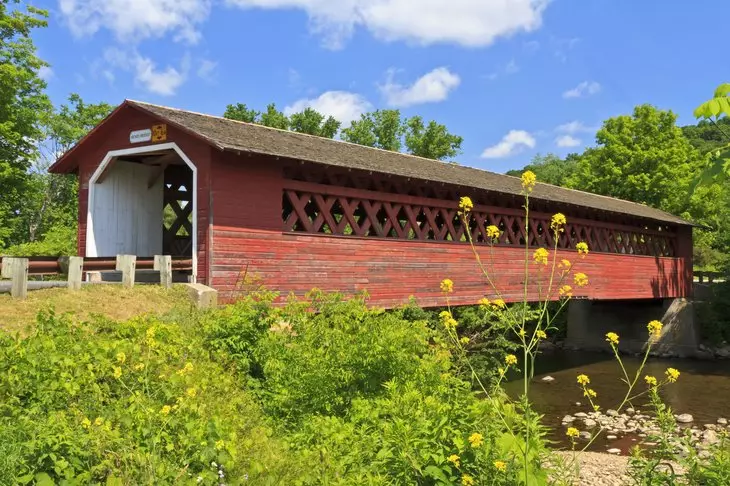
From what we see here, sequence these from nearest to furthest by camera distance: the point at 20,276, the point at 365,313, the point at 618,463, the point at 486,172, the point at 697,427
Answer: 1. the point at 365,313
2. the point at 20,276
3. the point at 618,463
4. the point at 697,427
5. the point at 486,172

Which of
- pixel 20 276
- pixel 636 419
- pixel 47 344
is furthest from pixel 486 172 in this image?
pixel 47 344

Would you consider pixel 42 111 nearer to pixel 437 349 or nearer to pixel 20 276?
pixel 20 276

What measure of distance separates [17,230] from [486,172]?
26790 millimetres

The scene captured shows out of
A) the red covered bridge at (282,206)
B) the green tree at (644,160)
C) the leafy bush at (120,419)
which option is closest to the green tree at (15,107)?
the red covered bridge at (282,206)

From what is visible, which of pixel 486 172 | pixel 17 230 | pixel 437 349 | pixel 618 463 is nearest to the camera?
pixel 437 349

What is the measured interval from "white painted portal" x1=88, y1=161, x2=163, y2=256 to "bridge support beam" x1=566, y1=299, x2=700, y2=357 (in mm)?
18052

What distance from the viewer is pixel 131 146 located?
1150cm

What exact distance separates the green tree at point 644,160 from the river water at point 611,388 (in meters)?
10.5

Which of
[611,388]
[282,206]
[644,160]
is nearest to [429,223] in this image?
[282,206]

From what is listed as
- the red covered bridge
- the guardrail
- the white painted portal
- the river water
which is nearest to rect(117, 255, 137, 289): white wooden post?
the guardrail

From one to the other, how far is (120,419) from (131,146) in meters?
8.90

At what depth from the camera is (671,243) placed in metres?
24.2

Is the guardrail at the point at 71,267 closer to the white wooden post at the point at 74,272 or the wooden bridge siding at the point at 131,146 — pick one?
the white wooden post at the point at 74,272

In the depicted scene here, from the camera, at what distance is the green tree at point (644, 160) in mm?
29828
